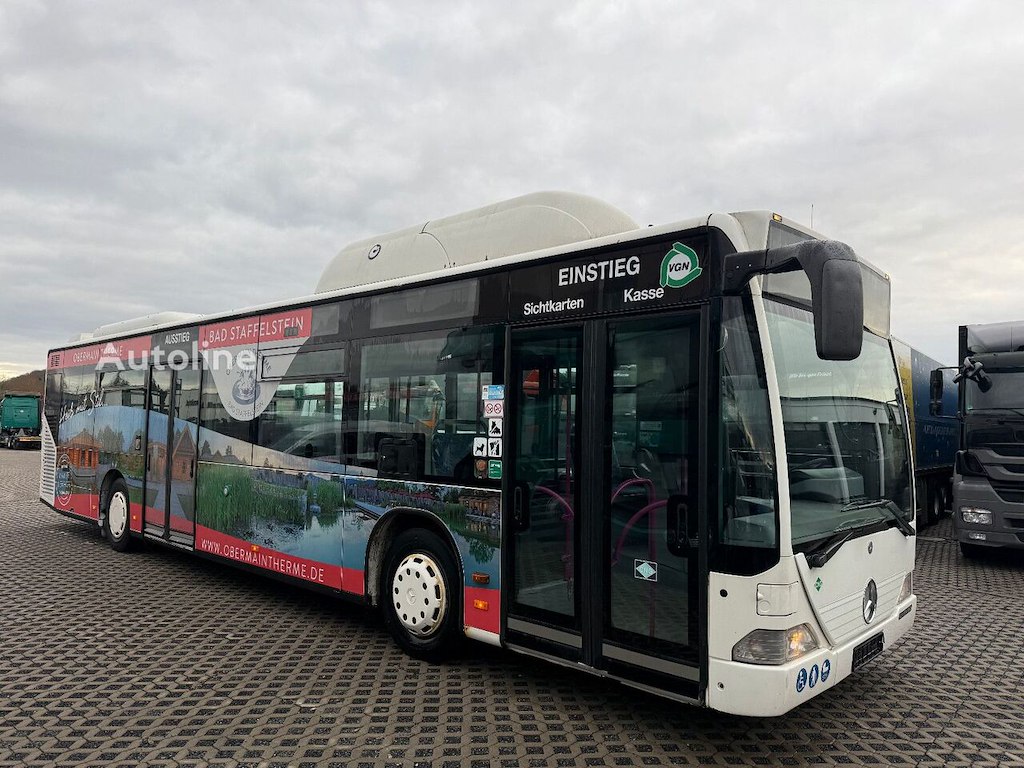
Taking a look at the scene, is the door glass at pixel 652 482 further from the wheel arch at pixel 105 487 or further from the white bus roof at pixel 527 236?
the wheel arch at pixel 105 487

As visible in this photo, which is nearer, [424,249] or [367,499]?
[367,499]

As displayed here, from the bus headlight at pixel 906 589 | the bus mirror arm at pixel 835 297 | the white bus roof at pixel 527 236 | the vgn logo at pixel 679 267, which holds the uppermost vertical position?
the white bus roof at pixel 527 236

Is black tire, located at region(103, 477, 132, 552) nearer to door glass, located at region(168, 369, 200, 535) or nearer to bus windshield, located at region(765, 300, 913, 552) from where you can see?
door glass, located at region(168, 369, 200, 535)

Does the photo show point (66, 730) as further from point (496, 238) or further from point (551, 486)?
point (496, 238)

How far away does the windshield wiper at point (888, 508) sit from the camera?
4390 mm

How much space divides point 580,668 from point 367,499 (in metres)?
2.40

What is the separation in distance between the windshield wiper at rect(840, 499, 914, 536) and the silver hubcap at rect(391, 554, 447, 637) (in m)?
2.91

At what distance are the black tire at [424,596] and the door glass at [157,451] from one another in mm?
4490

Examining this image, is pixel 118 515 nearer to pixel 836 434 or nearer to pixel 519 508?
pixel 519 508

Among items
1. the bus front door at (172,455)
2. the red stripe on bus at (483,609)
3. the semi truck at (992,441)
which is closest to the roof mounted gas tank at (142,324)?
the bus front door at (172,455)

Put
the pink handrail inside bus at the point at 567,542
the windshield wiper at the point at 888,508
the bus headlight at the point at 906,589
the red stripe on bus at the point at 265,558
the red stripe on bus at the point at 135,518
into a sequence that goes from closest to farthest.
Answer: the windshield wiper at the point at 888,508
the pink handrail inside bus at the point at 567,542
the bus headlight at the point at 906,589
the red stripe on bus at the point at 265,558
the red stripe on bus at the point at 135,518

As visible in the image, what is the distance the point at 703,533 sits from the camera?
3844 mm

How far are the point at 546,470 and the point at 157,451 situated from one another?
20.9 ft

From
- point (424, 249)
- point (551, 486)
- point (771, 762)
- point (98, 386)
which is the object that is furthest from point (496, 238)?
point (98, 386)
